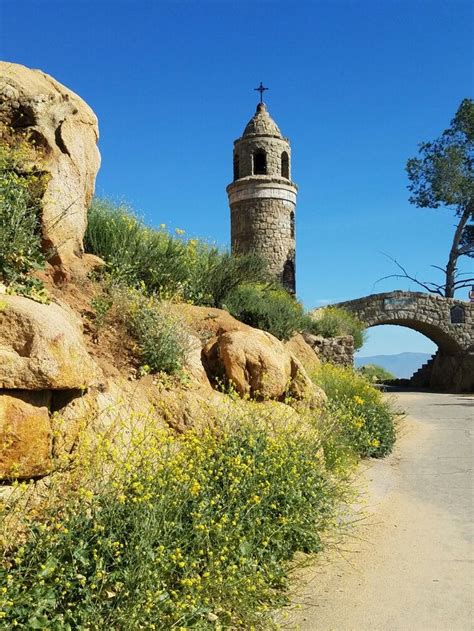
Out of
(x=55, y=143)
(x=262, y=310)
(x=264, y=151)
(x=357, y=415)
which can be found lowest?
(x=357, y=415)

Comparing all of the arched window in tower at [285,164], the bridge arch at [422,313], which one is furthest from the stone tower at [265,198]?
the bridge arch at [422,313]

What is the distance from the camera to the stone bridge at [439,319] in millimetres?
25594

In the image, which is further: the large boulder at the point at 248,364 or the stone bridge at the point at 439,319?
A: the stone bridge at the point at 439,319

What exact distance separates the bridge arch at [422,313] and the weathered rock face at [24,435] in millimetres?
22448

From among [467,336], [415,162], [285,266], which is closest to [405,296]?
[467,336]

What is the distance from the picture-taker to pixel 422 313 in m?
26.2

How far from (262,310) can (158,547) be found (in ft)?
24.9

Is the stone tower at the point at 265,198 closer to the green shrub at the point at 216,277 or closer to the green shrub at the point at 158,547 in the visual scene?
the green shrub at the point at 216,277

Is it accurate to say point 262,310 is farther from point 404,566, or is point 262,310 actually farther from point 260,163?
point 260,163

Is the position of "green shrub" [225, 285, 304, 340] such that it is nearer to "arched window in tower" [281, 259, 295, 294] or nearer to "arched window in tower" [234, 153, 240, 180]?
"arched window in tower" [281, 259, 295, 294]

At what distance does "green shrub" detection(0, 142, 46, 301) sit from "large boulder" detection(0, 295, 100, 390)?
0.72 meters

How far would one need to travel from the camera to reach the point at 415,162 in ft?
99.3

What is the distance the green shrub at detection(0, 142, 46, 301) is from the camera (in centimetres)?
491

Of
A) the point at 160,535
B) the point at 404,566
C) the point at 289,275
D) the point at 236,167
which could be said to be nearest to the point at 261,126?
the point at 236,167
